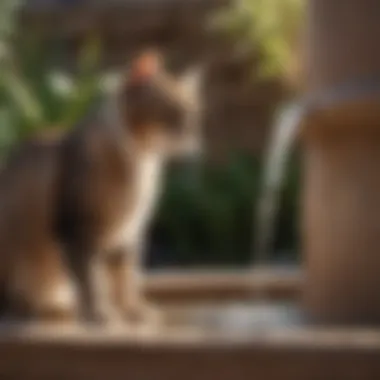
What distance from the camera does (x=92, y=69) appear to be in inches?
372

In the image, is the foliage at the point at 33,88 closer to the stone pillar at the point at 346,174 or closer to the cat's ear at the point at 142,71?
the cat's ear at the point at 142,71

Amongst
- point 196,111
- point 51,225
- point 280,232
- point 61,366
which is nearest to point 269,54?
point 280,232

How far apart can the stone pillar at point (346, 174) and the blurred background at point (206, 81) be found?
4.52 metres

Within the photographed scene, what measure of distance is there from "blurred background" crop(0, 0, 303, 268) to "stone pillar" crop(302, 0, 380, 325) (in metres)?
4.52

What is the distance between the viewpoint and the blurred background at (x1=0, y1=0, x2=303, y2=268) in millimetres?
9008

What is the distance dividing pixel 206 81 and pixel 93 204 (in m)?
6.61

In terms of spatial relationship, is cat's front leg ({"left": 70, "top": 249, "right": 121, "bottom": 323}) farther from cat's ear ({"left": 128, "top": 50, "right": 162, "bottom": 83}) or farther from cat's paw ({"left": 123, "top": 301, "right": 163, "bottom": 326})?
cat's ear ({"left": 128, "top": 50, "right": 162, "bottom": 83})

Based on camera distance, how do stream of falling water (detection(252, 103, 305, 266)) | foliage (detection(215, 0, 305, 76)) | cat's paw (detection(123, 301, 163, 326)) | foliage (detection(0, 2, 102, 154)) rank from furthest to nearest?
foliage (detection(215, 0, 305, 76)) → stream of falling water (detection(252, 103, 305, 266)) → foliage (detection(0, 2, 102, 154)) → cat's paw (detection(123, 301, 163, 326))

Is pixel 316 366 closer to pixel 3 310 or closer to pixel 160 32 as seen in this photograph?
pixel 3 310

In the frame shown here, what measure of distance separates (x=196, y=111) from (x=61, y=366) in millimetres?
1757

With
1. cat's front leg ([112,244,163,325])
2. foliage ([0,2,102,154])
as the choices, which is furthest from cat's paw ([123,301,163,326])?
foliage ([0,2,102,154])

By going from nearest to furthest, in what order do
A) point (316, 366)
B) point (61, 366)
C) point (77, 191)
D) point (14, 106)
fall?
point (316, 366) → point (61, 366) → point (77, 191) → point (14, 106)

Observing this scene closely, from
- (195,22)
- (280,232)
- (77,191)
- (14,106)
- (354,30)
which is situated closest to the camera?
(354,30)

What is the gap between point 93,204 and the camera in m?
3.92
